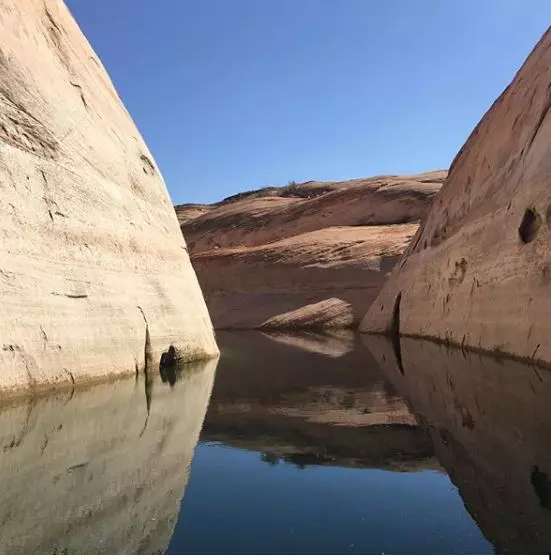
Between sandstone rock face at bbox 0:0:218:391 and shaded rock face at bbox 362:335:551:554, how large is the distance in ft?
14.6

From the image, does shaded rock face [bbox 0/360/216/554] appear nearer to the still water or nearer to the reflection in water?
the still water

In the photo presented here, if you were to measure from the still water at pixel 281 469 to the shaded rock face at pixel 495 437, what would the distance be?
0.02 metres

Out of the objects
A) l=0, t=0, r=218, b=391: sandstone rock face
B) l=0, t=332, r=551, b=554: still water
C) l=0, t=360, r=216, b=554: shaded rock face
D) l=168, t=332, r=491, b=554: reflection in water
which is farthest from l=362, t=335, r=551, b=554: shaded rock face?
l=0, t=0, r=218, b=391: sandstone rock face

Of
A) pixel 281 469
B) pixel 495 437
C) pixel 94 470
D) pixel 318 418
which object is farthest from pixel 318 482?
pixel 318 418

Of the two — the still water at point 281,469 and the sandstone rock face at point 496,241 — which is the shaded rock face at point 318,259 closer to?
the sandstone rock face at point 496,241

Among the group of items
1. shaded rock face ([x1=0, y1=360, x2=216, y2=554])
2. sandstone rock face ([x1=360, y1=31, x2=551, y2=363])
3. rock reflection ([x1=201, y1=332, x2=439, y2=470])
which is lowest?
rock reflection ([x1=201, y1=332, x2=439, y2=470])

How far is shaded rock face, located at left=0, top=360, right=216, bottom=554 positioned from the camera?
3266mm

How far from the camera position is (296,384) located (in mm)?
9789

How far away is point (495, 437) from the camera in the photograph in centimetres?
528

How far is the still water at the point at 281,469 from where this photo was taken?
325cm

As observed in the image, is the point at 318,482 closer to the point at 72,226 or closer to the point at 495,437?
the point at 495,437

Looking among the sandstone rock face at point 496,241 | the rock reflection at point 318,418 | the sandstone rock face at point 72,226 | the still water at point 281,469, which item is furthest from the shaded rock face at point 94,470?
the sandstone rock face at point 496,241

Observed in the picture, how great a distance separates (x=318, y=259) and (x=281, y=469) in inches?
1054

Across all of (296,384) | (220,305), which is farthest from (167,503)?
(220,305)
